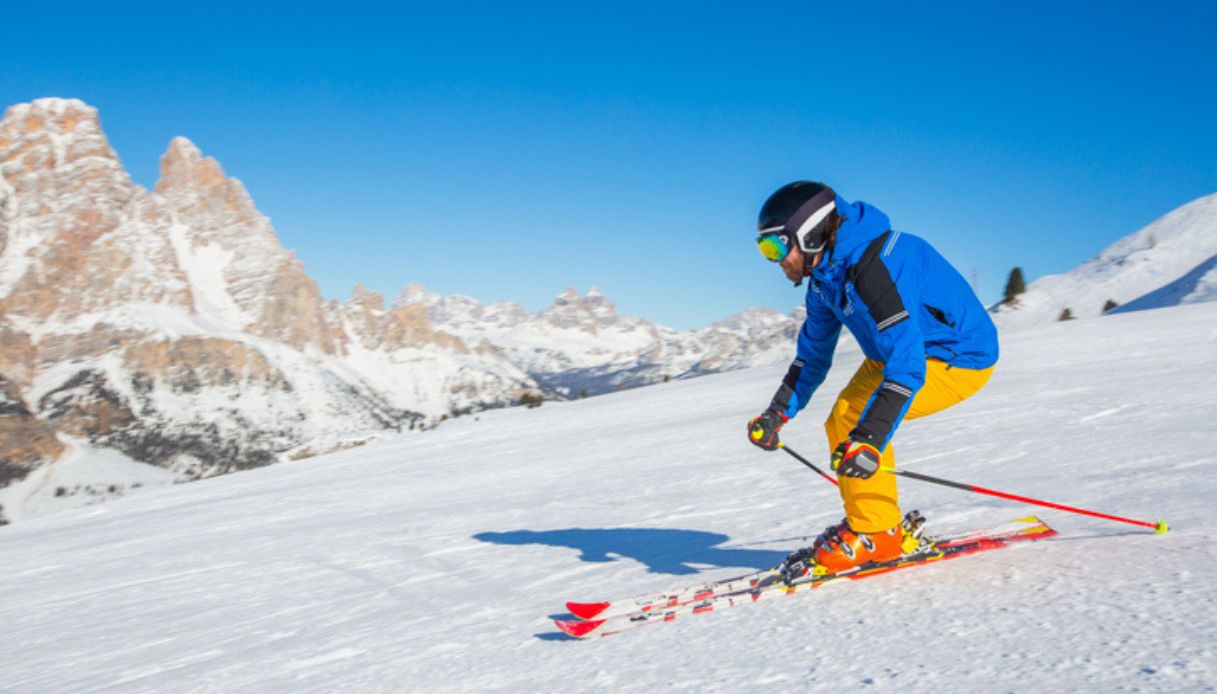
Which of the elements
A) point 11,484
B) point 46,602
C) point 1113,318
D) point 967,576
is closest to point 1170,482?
point 967,576

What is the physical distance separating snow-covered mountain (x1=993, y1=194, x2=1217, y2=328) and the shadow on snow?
4022cm

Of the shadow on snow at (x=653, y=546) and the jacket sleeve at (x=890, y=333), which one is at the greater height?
the jacket sleeve at (x=890, y=333)

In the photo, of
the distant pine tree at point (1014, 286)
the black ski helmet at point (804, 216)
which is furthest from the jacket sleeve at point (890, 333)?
the distant pine tree at point (1014, 286)

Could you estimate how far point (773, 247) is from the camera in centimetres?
458

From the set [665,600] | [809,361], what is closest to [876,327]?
[809,361]

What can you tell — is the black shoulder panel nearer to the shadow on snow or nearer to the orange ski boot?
the orange ski boot

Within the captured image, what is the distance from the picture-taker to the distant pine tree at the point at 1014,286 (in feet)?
155

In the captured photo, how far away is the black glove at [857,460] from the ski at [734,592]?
2.29 ft

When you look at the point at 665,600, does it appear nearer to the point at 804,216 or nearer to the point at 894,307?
the point at 894,307

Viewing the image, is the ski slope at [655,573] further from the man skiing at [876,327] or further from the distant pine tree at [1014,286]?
the distant pine tree at [1014,286]

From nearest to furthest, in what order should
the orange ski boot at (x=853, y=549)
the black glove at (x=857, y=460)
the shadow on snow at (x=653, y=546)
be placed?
the black glove at (x=857, y=460) < the orange ski boot at (x=853, y=549) < the shadow on snow at (x=653, y=546)

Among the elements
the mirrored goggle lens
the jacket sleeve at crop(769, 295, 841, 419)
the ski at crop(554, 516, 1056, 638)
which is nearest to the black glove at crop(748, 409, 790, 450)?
the jacket sleeve at crop(769, 295, 841, 419)

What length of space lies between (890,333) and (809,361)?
1188 millimetres

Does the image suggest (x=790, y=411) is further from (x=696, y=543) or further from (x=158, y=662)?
(x=158, y=662)
